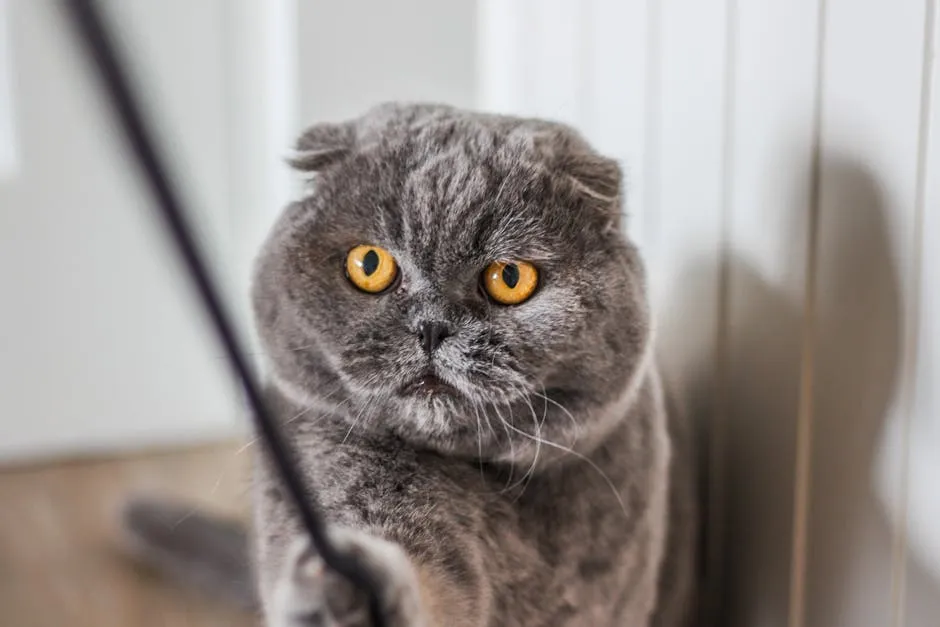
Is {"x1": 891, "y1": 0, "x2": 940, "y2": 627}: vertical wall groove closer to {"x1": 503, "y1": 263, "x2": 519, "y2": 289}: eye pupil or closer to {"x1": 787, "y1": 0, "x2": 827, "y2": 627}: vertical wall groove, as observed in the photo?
{"x1": 787, "y1": 0, "x2": 827, "y2": 627}: vertical wall groove

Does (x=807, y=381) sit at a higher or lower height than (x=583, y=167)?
lower

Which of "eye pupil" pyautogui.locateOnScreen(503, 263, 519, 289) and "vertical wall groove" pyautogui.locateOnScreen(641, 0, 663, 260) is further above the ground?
"vertical wall groove" pyautogui.locateOnScreen(641, 0, 663, 260)

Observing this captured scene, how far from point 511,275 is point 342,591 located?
0.25m

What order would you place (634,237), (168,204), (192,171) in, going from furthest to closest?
1. (192,171)
2. (634,237)
3. (168,204)

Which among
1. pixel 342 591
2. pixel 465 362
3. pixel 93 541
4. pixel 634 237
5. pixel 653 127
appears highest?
pixel 653 127

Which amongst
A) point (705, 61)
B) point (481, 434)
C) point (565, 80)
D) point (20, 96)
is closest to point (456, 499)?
point (481, 434)

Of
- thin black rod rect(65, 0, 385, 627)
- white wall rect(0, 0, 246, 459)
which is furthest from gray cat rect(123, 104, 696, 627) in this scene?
white wall rect(0, 0, 246, 459)

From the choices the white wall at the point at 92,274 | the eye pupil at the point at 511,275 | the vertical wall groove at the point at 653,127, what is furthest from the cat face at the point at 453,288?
the white wall at the point at 92,274

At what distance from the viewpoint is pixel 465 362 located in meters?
0.60

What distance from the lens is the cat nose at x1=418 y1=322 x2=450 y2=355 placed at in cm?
60

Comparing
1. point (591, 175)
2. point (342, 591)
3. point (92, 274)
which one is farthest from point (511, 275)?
point (92, 274)

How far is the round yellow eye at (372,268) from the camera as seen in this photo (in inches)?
24.6

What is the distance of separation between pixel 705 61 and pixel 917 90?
259 mm

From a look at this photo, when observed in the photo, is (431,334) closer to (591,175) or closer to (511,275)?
(511,275)
